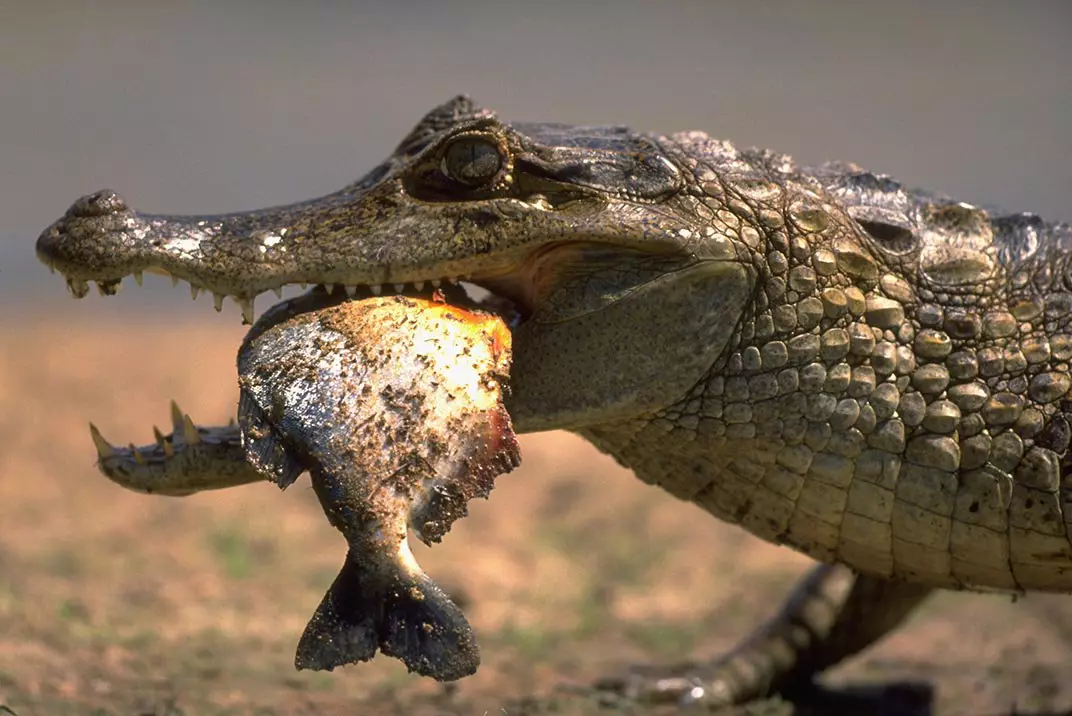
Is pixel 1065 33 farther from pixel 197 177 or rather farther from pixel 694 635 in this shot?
pixel 694 635

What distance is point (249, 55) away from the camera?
30828 millimetres

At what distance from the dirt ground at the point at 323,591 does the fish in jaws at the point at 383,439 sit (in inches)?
43.9

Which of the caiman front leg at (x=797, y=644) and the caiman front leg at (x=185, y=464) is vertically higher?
the caiman front leg at (x=185, y=464)

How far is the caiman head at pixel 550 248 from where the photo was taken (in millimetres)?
2885

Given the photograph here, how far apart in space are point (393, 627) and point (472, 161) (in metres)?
1.15

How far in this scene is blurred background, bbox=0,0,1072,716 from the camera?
445 centimetres

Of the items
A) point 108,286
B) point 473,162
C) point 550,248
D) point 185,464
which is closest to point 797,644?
point 550,248

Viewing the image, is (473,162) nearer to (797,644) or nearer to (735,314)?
(735,314)

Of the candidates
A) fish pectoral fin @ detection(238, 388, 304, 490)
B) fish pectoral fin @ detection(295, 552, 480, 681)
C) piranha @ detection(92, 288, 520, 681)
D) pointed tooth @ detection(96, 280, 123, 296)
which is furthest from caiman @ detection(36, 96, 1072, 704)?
fish pectoral fin @ detection(295, 552, 480, 681)

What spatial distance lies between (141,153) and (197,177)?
6.78ft

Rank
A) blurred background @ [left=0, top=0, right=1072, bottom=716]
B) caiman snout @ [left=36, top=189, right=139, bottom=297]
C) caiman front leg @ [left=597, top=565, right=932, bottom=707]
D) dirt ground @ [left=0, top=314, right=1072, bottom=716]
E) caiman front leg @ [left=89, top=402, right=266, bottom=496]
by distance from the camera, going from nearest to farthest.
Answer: caiman snout @ [left=36, top=189, right=139, bottom=297]
caiman front leg @ [left=89, top=402, right=266, bottom=496]
dirt ground @ [left=0, top=314, right=1072, bottom=716]
caiman front leg @ [left=597, top=565, right=932, bottom=707]
blurred background @ [left=0, top=0, right=1072, bottom=716]

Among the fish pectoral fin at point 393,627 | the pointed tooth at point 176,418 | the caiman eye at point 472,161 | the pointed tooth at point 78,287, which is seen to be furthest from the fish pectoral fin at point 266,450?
the caiman eye at point 472,161

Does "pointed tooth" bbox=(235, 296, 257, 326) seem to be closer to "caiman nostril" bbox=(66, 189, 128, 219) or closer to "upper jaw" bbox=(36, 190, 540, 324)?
"upper jaw" bbox=(36, 190, 540, 324)

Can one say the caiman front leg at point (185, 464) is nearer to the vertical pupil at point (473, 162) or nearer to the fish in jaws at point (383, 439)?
the fish in jaws at point (383, 439)
